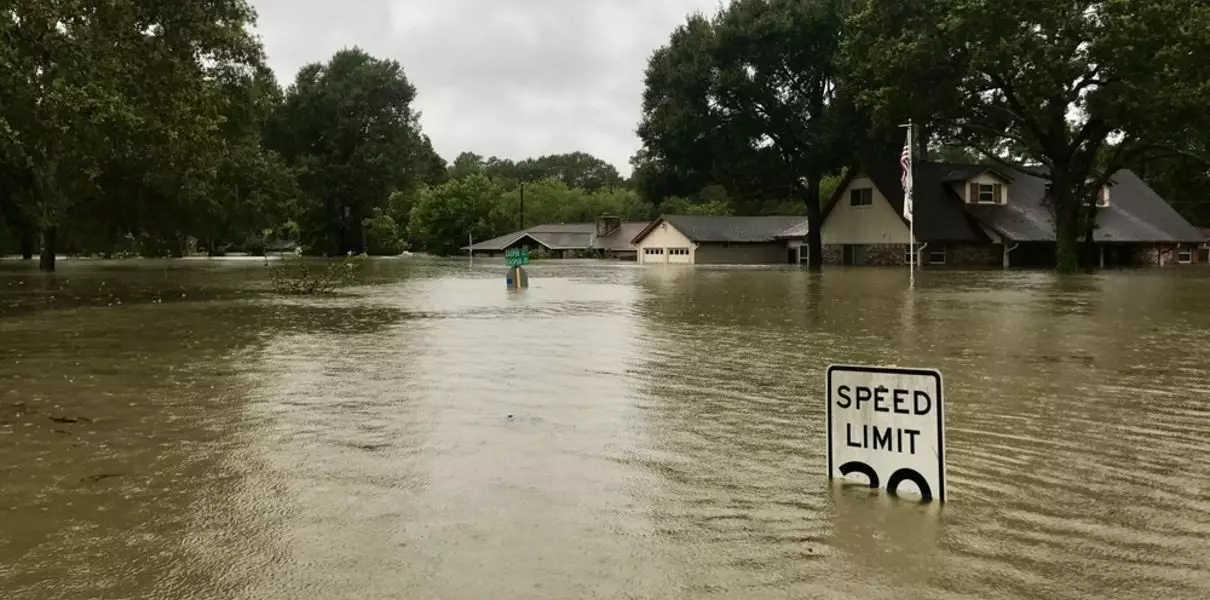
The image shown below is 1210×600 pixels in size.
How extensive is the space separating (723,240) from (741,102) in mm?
21031

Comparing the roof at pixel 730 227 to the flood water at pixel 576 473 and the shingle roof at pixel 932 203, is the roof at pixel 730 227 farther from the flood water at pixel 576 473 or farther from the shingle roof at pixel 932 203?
the flood water at pixel 576 473

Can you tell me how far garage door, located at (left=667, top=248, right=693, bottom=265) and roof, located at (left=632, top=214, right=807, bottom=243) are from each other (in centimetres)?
143

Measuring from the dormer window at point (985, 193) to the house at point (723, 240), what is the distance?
56.0ft

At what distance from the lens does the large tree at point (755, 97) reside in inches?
2296

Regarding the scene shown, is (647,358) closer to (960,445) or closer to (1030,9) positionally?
(960,445)

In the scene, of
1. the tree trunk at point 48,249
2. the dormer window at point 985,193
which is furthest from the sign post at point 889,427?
the dormer window at point 985,193

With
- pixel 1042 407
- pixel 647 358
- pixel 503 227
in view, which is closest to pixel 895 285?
pixel 647 358

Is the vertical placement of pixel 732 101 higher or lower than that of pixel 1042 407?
higher

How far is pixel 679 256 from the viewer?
80625 mm

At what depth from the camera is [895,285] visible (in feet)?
111

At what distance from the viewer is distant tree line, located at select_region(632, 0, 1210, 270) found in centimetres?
3969

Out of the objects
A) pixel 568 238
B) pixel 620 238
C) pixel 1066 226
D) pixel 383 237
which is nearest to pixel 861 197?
pixel 1066 226

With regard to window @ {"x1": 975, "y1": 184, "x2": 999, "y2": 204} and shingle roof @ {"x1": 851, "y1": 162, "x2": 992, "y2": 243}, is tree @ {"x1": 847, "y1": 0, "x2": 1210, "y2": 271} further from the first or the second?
window @ {"x1": 975, "y1": 184, "x2": 999, "y2": 204}

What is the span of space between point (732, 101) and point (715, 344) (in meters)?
47.9
